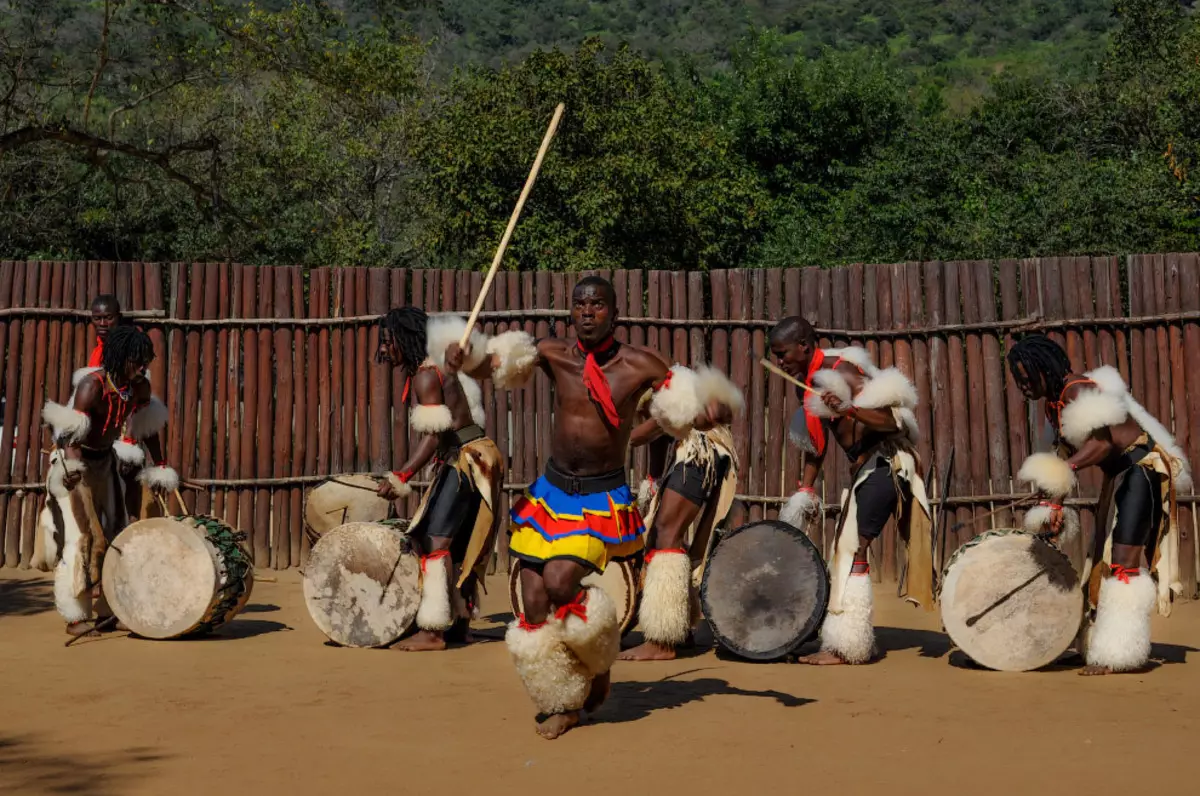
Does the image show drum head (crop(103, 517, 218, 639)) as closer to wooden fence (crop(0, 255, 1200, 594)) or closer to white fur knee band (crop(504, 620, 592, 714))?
white fur knee band (crop(504, 620, 592, 714))

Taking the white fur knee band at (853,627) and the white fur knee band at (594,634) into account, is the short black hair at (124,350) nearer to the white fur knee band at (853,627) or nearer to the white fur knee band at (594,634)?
the white fur knee band at (594,634)

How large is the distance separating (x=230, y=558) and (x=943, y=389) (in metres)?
5.17

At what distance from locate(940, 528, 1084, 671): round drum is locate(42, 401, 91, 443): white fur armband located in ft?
16.1

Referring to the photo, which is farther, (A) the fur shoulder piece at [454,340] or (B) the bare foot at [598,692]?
(A) the fur shoulder piece at [454,340]

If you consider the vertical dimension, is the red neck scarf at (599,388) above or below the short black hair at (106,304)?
below

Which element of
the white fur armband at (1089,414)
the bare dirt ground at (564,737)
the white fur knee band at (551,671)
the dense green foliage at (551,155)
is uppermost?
the dense green foliage at (551,155)

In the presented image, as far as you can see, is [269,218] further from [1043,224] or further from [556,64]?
[1043,224]

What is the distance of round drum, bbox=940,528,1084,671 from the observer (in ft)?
24.5

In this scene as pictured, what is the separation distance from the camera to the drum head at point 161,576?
27.3 ft

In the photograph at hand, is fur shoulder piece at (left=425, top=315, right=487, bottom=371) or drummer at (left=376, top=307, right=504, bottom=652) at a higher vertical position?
fur shoulder piece at (left=425, top=315, right=487, bottom=371)

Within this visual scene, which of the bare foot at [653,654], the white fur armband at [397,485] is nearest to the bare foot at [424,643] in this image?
the white fur armband at [397,485]

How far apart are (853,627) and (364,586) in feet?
8.88

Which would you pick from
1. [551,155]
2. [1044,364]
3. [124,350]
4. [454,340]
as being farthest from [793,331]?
[551,155]

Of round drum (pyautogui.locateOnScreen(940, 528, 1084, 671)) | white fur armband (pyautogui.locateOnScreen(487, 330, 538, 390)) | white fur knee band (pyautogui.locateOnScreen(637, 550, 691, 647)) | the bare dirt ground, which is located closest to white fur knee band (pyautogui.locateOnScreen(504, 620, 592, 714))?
the bare dirt ground
